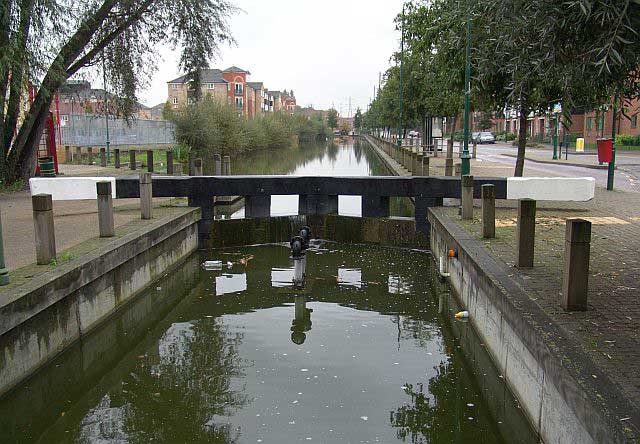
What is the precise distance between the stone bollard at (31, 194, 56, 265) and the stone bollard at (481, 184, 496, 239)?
20.5 ft

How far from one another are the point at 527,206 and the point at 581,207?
8007mm

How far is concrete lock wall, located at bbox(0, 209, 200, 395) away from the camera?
21.7 feet

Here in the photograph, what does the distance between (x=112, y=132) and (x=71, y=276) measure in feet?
140

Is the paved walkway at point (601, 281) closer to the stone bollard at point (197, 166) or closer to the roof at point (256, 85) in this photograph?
the stone bollard at point (197, 166)

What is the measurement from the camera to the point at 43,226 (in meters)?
8.15

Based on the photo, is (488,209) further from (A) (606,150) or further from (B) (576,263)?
(A) (606,150)

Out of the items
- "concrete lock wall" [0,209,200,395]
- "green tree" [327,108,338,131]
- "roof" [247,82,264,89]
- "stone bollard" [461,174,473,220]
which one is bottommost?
"concrete lock wall" [0,209,200,395]

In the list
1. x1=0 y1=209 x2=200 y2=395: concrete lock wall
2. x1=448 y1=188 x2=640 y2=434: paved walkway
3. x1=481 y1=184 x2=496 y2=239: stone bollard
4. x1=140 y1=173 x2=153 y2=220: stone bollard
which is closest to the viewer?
x1=448 y1=188 x2=640 y2=434: paved walkway

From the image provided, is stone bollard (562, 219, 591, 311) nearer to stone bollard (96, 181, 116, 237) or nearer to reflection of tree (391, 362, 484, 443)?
reflection of tree (391, 362, 484, 443)

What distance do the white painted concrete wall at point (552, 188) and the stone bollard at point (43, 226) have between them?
353 inches

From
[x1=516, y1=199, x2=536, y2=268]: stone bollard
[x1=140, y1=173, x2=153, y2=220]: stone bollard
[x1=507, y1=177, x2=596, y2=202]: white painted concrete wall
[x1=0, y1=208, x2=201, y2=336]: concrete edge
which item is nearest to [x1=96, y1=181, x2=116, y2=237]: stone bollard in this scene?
[x1=0, y1=208, x2=201, y2=336]: concrete edge

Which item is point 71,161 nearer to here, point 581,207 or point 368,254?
point 368,254

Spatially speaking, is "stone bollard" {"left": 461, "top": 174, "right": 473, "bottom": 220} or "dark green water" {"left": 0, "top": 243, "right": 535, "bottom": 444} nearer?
"dark green water" {"left": 0, "top": 243, "right": 535, "bottom": 444}

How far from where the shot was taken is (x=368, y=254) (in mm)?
15008
